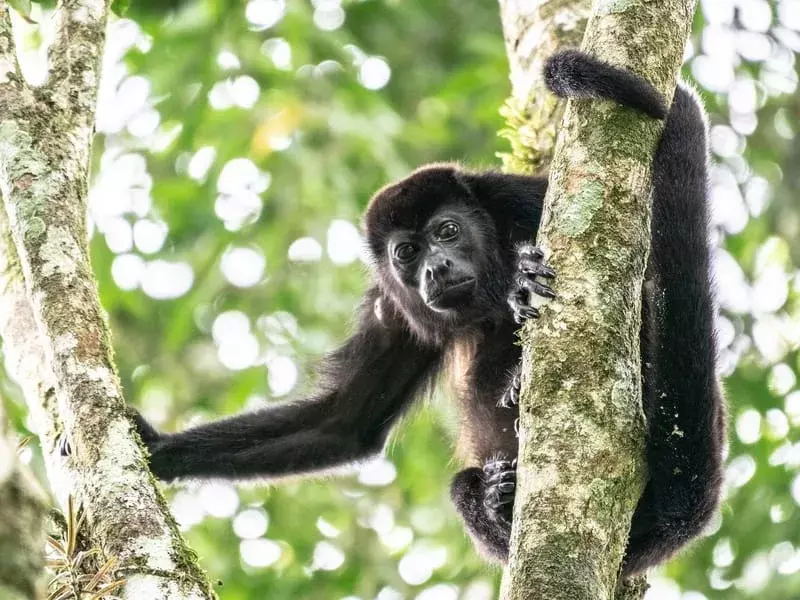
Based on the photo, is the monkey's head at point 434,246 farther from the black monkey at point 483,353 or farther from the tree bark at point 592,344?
the tree bark at point 592,344

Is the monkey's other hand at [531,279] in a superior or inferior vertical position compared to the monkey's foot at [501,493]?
superior

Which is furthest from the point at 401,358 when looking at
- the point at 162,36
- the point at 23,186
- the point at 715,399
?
the point at 162,36

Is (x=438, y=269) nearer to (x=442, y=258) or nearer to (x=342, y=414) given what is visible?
(x=442, y=258)

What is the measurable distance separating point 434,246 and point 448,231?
11cm


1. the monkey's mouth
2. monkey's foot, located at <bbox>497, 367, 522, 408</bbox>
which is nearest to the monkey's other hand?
monkey's foot, located at <bbox>497, 367, 522, 408</bbox>

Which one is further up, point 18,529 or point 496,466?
point 18,529

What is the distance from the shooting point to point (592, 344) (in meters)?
2.60

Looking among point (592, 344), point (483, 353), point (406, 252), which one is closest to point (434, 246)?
point (406, 252)

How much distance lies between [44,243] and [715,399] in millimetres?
2208

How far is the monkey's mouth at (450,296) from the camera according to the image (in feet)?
15.3

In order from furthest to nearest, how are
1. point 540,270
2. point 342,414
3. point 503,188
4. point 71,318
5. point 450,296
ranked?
point 342,414
point 503,188
point 450,296
point 71,318
point 540,270

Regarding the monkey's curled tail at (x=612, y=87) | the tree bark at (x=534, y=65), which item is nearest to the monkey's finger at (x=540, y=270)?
the monkey's curled tail at (x=612, y=87)

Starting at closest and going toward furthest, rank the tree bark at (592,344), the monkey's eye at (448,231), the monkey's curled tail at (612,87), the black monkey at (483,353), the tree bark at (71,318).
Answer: the tree bark at (592,344) → the tree bark at (71,318) → the monkey's curled tail at (612,87) → the black monkey at (483,353) → the monkey's eye at (448,231)

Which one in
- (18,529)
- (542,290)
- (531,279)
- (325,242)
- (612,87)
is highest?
(18,529)
